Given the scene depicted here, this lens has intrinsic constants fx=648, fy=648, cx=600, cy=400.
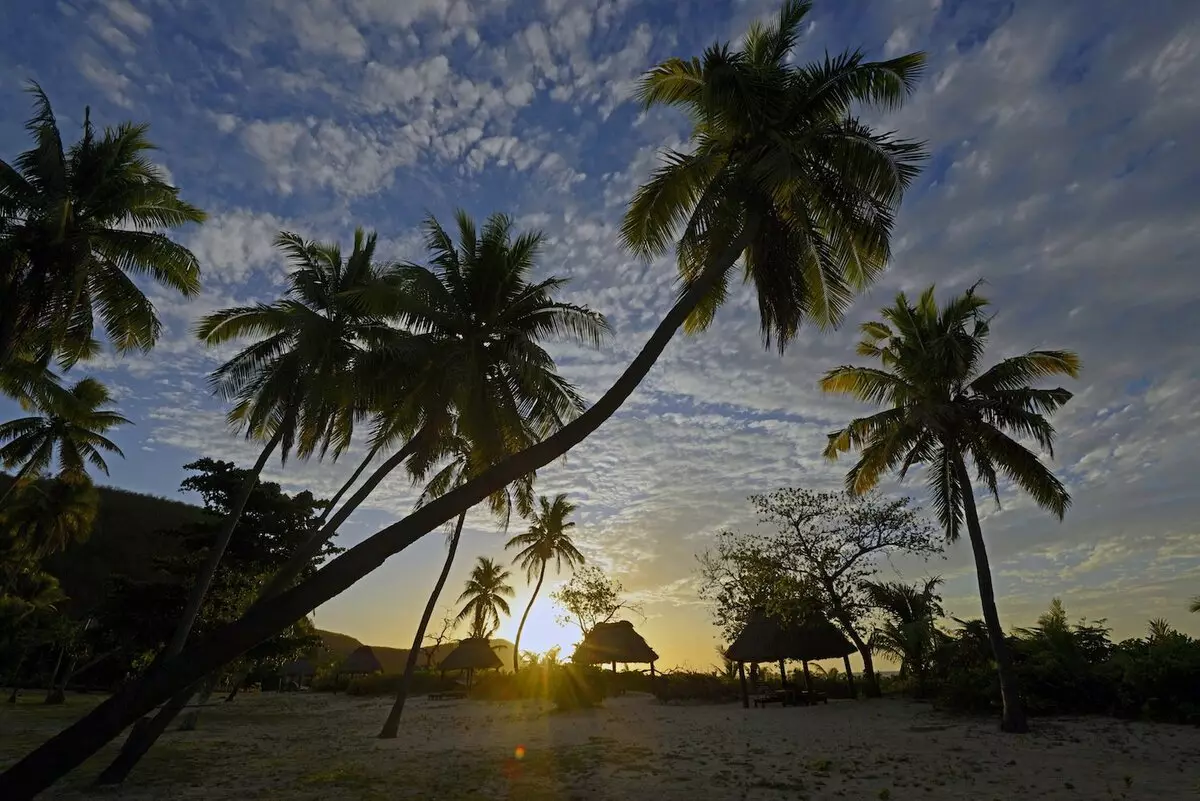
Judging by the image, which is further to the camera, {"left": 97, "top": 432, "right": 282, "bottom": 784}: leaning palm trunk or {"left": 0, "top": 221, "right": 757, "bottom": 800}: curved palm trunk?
{"left": 97, "top": 432, "right": 282, "bottom": 784}: leaning palm trunk

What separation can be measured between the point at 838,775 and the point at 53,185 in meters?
17.4

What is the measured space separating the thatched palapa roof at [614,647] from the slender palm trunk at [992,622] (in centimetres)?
2095

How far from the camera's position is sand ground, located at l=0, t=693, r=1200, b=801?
29.5 feet

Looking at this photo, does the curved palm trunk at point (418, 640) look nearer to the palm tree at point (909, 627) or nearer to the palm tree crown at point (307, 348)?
the palm tree crown at point (307, 348)

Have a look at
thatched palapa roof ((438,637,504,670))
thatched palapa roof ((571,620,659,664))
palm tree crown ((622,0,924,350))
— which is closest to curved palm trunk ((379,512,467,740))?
palm tree crown ((622,0,924,350))

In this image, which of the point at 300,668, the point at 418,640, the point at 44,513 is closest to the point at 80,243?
the point at 418,640

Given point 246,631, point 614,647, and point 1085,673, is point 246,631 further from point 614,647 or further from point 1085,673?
point 614,647

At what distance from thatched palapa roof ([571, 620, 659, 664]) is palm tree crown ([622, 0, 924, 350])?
88.6 ft

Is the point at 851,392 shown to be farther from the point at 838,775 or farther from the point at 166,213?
the point at 166,213

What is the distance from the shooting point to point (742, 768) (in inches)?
413

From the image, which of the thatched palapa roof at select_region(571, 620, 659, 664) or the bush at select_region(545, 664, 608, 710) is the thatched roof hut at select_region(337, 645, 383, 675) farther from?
the bush at select_region(545, 664, 608, 710)

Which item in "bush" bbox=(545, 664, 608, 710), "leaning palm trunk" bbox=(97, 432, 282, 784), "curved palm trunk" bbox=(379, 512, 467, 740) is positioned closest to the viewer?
"leaning palm trunk" bbox=(97, 432, 282, 784)

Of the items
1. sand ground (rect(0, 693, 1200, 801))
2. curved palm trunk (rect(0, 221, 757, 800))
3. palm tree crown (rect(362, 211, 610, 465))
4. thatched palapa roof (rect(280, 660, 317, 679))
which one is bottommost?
sand ground (rect(0, 693, 1200, 801))

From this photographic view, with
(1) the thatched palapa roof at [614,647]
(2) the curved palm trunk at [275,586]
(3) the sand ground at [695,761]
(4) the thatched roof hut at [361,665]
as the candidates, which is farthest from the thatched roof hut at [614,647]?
(2) the curved palm trunk at [275,586]
